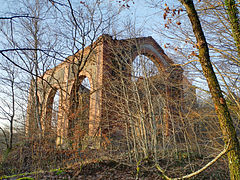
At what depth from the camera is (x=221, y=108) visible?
93.9 inches

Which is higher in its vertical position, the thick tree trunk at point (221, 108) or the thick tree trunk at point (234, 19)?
the thick tree trunk at point (234, 19)

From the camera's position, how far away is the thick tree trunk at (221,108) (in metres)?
2.23

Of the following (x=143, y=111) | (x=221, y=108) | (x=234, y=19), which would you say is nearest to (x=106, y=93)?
(x=143, y=111)

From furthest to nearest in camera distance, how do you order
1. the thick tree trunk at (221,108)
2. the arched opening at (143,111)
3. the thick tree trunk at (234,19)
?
the arched opening at (143,111) < the thick tree trunk at (234,19) < the thick tree trunk at (221,108)

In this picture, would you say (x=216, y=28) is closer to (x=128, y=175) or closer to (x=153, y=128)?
(x=153, y=128)

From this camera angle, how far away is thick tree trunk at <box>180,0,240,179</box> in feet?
7.30

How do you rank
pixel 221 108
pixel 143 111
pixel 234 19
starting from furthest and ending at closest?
1. pixel 143 111
2. pixel 234 19
3. pixel 221 108

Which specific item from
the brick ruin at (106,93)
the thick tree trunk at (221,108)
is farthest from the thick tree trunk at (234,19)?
the thick tree trunk at (221,108)

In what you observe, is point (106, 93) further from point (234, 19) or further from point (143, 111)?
point (234, 19)

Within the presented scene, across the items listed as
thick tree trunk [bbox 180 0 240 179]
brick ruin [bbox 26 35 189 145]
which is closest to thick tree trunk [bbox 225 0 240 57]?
brick ruin [bbox 26 35 189 145]

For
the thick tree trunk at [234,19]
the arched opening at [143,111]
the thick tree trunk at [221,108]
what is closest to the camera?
the thick tree trunk at [221,108]

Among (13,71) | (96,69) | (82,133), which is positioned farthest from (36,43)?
(82,133)

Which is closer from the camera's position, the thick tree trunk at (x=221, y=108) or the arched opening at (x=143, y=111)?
the thick tree trunk at (x=221, y=108)

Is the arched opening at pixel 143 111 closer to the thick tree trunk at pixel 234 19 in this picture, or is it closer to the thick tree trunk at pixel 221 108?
the thick tree trunk at pixel 234 19
